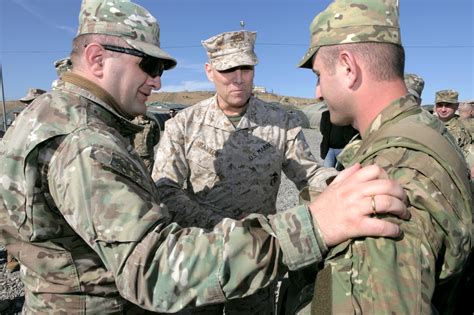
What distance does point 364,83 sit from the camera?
1.68 m

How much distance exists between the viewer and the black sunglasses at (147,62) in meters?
1.87

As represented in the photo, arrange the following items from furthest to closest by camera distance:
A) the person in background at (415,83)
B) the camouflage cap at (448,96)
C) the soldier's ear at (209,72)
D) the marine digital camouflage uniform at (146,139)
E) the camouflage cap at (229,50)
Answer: the camouflage cap at (448,96) < the marine digital camouflage uniform at (146,139) < the person in background at (415,83) < the soldier's ear at (209,72) < the camouflage cap at (229,50)

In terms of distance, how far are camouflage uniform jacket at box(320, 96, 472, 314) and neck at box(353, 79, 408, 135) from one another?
26 cm

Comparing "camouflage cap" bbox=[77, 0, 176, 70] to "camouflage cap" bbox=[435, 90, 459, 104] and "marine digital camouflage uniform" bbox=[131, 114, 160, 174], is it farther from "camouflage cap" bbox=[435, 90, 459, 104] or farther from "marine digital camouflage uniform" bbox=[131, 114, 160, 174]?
"camouflage cap" bbox=[435, 90, 459, 104]

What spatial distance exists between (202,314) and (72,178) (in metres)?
1.89

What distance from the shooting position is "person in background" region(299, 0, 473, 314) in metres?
1.22

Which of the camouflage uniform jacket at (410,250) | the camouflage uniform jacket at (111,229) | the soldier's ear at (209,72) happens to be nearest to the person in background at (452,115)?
the soldier's ear at (209,72)

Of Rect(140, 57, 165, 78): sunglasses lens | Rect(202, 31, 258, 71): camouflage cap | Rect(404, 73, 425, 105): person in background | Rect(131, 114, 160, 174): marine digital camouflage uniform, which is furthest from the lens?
Rect(131, 114, 160, 174): marine digital camouflage uniform

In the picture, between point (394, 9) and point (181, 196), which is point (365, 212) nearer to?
point (394, 9)

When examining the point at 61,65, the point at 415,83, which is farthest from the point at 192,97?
the point at 415,83

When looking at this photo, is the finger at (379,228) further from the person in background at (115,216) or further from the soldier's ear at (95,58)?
the soldier's ear at (95,58)

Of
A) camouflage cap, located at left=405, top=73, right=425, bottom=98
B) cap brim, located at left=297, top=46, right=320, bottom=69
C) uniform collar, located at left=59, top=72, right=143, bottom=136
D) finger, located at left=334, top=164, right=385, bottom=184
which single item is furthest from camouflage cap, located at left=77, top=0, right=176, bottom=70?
camouflage cap, located at left=405, top=73, right=425, bottom=98

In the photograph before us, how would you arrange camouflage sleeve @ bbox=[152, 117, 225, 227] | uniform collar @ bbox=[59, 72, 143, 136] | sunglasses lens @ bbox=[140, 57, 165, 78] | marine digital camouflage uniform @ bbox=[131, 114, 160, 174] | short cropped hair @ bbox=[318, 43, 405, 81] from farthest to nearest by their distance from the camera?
marine digital camouflage uniform @ bbox=[131, 114, 160, 174]
camouflage sleeve @ bbox=[152, 117, 225, 227]
sunglasses lens @ bbox=[140, 57, 165, 78]
uniform collar @ bbox=[59, 72, 143, 136]
short cropped hair @ bbox=[318, 43, 405, 81]

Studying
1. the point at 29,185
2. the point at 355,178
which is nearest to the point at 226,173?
the point at 29,185
